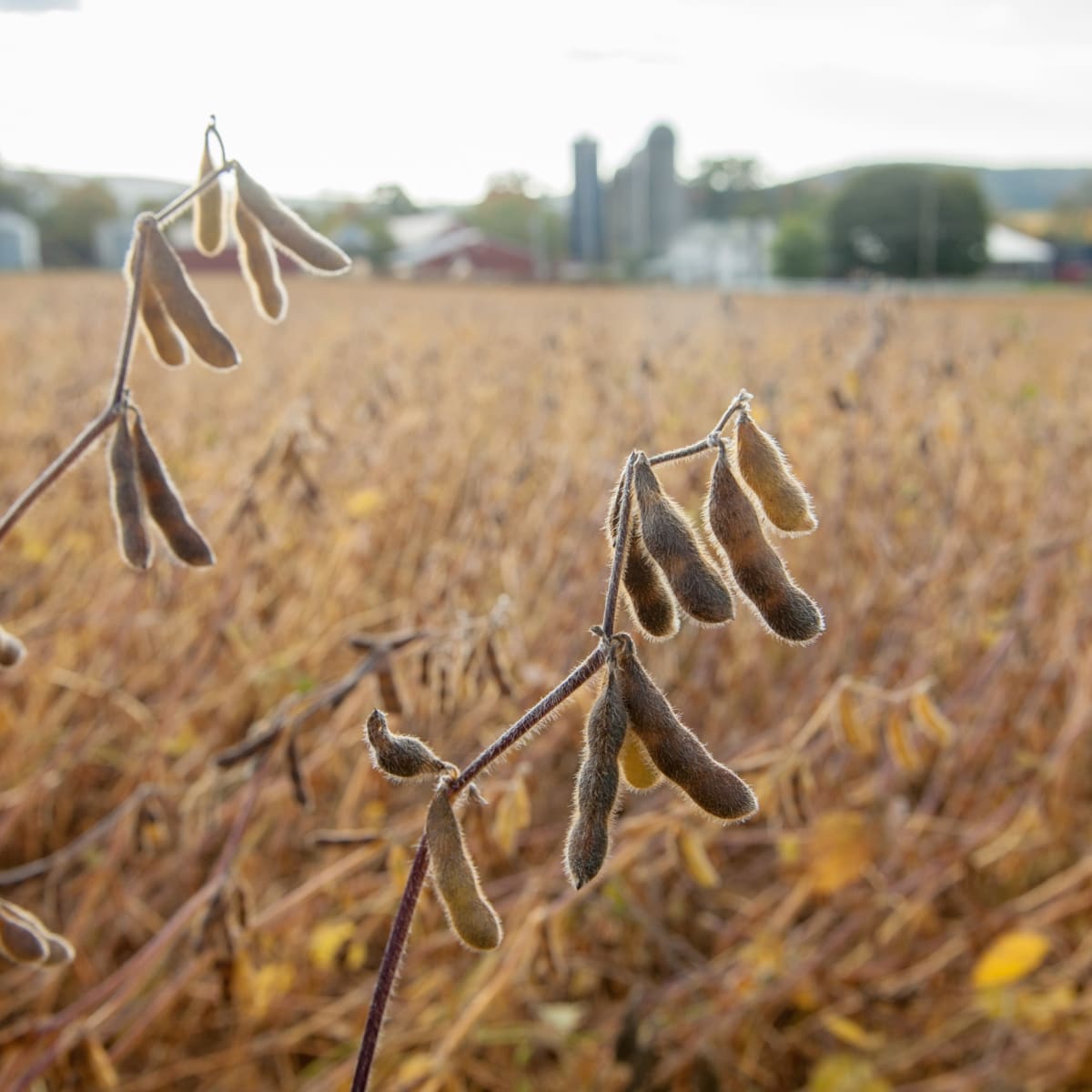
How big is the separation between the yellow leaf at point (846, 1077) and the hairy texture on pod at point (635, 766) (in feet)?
4.55

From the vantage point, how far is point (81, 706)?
7.87 feet

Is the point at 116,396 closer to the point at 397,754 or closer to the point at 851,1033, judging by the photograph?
the point at 397,754

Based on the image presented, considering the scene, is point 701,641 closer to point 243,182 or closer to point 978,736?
point 978,736

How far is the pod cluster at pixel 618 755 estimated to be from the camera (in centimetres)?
56

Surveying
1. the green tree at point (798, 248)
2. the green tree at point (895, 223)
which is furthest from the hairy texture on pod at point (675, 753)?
the green tree at point (798, 248)

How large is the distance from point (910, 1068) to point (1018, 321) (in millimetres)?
3542

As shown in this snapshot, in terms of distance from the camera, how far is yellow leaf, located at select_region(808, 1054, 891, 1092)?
5.64 ft

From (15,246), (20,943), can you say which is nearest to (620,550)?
(20,943)

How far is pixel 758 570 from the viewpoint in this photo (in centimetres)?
57

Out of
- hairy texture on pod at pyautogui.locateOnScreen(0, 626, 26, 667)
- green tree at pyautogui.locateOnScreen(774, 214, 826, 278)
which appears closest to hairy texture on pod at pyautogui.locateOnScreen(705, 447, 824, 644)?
hairy texture on pod at pyautogui.locateOnScreen(0, 626, 26, 667)

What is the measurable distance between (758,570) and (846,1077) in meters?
1.49

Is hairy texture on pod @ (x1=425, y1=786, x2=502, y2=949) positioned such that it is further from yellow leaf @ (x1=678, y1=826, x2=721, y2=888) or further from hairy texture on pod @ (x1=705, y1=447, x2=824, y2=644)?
yellow leaf @ (x1=678, y1=826, x2=721, y2=888)

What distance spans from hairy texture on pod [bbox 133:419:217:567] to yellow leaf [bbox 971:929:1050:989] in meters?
1.55

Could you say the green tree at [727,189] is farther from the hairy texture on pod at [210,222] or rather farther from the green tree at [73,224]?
the hairy texture on pod at [210,222]
